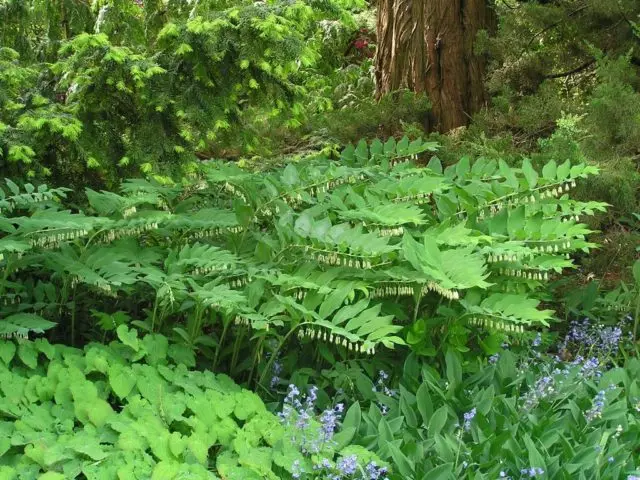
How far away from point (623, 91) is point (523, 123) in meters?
1.10

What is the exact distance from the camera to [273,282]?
257 cm

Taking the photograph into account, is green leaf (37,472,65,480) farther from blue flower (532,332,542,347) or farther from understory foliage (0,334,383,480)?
blue flower (532,332,542,347)

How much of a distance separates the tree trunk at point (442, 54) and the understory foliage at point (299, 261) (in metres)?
2.38

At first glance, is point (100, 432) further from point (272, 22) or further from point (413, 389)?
point (272, 22)

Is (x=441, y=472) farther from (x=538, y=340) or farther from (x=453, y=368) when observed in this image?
(x=538, y=340)

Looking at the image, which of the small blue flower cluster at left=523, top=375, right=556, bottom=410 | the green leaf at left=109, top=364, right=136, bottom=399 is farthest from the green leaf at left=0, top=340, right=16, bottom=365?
the small blue flower cluster at left=523, top=375, right=556, bottom=410

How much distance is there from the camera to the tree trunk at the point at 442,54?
5867 mm

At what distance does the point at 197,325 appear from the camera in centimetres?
284

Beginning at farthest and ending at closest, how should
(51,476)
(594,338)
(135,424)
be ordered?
1. (594,338)
2. (135,424)
3. (51,476)

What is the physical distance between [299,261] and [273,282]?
0.37 meters

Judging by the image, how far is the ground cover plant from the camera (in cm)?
241

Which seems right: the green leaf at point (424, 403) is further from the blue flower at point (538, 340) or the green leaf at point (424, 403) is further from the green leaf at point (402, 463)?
the blue flower at point (538, 340)

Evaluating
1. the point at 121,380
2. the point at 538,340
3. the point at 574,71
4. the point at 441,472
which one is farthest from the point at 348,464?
the point at 574,71

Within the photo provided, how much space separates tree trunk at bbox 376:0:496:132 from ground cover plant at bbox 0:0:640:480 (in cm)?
101
